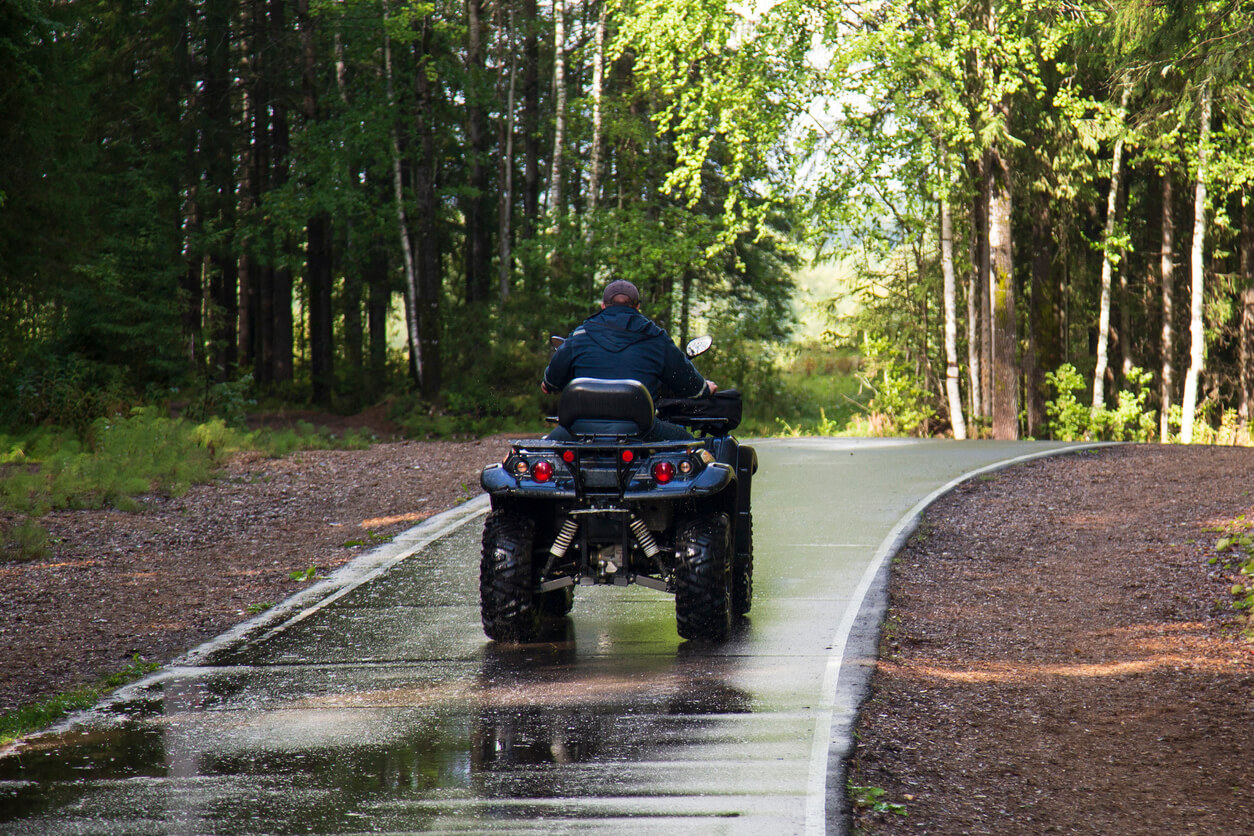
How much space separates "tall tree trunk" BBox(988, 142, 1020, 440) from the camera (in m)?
27.5

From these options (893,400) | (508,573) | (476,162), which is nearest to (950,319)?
(893,400)

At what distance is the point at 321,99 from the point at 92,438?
15.9 metres

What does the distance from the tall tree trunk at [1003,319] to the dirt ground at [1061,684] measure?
14028 millimetres

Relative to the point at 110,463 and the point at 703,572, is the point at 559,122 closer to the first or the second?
the point at 110,463

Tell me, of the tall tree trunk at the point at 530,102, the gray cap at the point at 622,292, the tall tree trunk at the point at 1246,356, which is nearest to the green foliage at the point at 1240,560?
the gray cap at the point at 622,292

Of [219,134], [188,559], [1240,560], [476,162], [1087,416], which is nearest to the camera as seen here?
[1240,560]

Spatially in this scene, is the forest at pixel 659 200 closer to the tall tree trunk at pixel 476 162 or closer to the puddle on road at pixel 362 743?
the tall tree trunk at pixel 476 162

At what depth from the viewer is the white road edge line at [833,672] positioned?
484 cm

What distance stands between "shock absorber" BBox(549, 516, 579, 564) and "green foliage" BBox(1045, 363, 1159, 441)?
2400 cm

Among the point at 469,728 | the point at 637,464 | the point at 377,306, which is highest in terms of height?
the point at 377,306

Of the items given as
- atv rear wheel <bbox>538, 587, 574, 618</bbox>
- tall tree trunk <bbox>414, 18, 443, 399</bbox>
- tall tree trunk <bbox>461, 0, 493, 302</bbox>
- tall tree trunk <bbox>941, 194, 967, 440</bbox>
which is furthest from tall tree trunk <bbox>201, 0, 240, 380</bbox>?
atv rear wheel <bbox>538, 587, 574, 618</bbox>

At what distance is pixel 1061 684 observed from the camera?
23.6 ft

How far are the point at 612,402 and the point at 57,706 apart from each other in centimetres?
346

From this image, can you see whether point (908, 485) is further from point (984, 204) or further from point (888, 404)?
point (984, 204)
